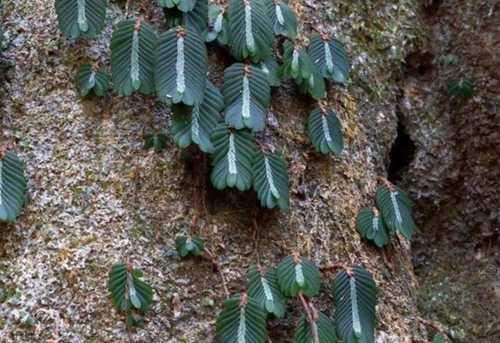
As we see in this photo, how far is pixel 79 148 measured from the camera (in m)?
1.75

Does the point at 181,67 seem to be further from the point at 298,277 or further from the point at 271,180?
the point at 298,277

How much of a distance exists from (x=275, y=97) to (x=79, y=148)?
550 millimetres

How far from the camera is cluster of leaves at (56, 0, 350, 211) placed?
5.45 ft

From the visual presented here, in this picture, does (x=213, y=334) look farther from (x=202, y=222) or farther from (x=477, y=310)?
(x=477, y=310)

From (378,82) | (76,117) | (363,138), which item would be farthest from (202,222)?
(378,82)

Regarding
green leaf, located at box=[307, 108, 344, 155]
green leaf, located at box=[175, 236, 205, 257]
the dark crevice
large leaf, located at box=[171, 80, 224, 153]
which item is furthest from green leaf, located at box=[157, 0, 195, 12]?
the dark crevice

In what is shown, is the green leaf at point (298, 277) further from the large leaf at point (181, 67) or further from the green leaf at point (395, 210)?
the large leaf at point (181, 67)

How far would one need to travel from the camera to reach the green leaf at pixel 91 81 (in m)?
1.75

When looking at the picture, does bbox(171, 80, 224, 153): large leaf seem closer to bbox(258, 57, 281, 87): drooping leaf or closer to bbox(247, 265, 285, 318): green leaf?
bbox(258, 57, 281, 87): drooping leaf

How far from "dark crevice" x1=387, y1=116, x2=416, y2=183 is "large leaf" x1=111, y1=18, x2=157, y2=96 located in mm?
1012

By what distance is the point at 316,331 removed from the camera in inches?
64.3

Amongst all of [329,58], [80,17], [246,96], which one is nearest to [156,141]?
[246,96]

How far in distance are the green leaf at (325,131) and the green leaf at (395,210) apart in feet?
0.59

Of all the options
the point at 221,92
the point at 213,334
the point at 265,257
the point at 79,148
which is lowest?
the point at 213,334
